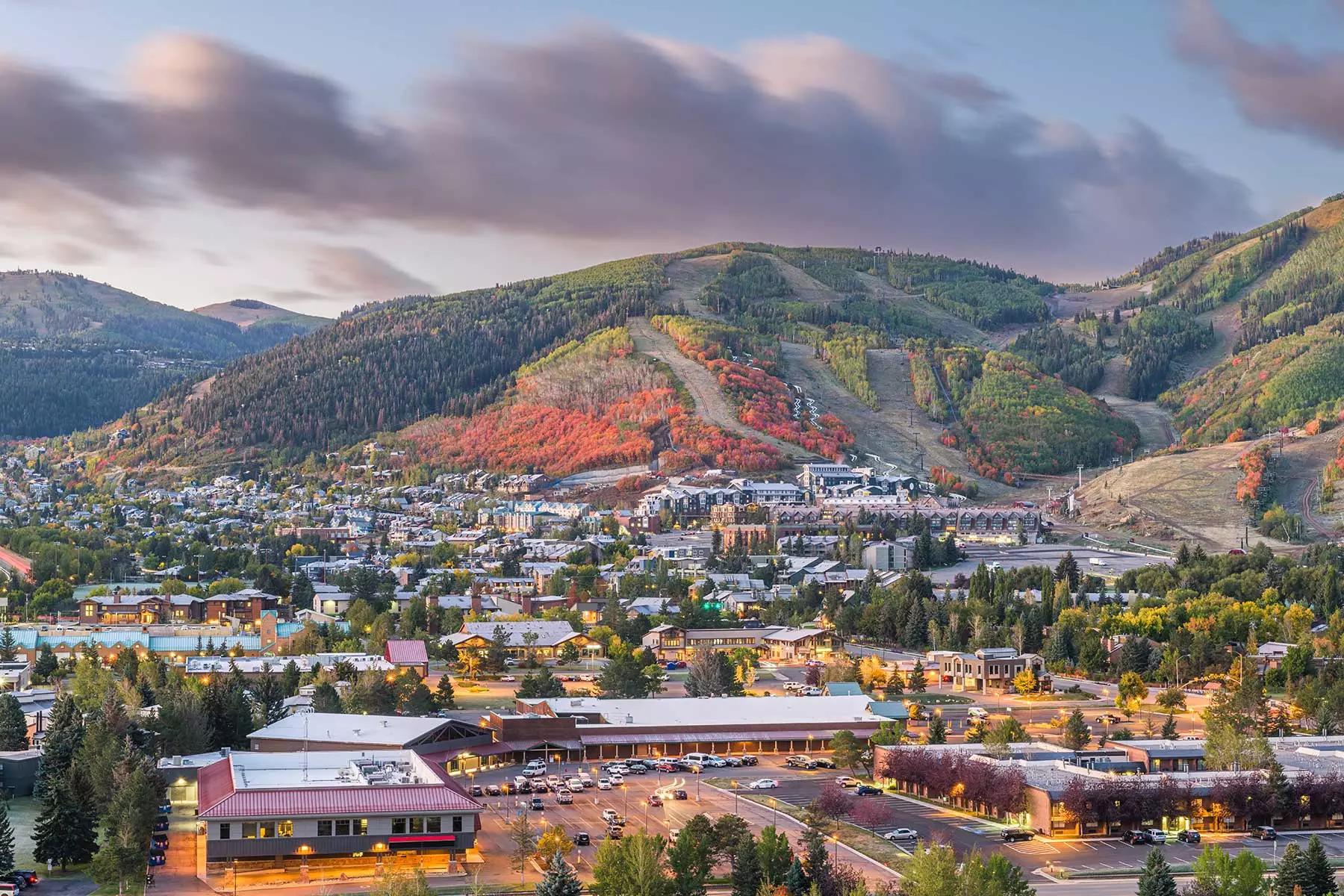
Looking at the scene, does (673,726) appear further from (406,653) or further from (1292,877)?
(1292,877)

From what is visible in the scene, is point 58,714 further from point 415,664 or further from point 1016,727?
point 1016,727

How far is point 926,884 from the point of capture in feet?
147

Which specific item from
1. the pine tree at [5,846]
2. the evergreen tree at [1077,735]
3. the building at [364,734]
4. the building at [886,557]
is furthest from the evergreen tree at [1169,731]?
the building at [886,557]

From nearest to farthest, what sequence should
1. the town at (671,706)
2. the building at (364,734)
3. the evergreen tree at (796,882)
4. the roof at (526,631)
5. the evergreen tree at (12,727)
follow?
the evergreen tree at (796,882) < the town at (671,706) < the evergreen tree at (12,727) < the building at (364,734) < the roof at (526,631)

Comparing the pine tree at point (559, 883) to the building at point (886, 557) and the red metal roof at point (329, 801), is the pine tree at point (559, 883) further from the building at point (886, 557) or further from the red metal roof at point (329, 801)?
the building at point (886, 557)

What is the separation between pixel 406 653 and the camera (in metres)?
96.7

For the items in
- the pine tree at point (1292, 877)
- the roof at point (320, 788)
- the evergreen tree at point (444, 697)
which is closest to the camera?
the pine tree at point (1292, 877)

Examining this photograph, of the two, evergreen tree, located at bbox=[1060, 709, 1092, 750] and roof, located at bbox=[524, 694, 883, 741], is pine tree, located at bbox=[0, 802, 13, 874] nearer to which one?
roof, located at bbox=[524, 694, 883, 741]

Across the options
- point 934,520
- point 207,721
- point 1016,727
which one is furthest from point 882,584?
point 207,721

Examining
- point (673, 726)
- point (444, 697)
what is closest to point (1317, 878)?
point (673, 726)

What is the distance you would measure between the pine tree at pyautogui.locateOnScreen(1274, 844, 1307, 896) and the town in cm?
86

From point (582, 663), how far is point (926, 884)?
6346cm

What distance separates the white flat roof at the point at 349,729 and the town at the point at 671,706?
29 cm

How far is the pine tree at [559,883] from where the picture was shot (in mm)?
46656
